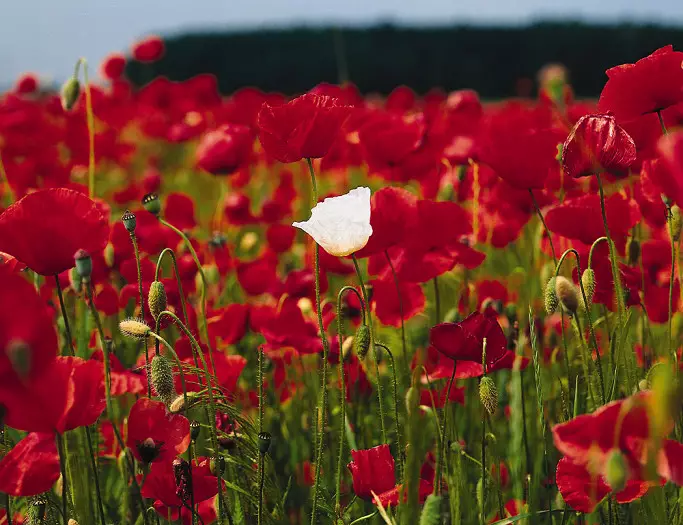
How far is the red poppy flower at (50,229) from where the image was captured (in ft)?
3.71

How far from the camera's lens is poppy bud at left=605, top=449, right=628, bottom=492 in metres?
0.77

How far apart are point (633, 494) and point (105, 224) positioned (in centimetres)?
84

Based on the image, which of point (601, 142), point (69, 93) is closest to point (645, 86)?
point (601, 142)

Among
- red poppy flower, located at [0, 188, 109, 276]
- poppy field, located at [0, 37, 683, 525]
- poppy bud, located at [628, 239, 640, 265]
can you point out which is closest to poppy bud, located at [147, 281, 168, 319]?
poppy field, located at [0, 37, 683, 525]

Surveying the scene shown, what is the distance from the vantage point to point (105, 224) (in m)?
1.19

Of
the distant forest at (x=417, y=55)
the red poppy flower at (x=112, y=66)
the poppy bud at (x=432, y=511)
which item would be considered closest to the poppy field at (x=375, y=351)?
the poppy bud at (x=432, y=511)

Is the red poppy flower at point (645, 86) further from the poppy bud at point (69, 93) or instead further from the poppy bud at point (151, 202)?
the poppy bud at point (69, 93)

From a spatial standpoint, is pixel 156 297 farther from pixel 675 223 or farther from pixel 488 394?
pixel 675 223

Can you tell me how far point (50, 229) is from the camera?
1.15 metres

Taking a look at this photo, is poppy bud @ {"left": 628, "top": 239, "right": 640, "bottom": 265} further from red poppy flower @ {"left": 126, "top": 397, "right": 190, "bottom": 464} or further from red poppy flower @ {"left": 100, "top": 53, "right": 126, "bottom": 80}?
red poppy flower @ {"left": 100, "top": 53, "right": 126, "bottom": 80}

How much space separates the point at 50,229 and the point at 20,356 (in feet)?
1.51

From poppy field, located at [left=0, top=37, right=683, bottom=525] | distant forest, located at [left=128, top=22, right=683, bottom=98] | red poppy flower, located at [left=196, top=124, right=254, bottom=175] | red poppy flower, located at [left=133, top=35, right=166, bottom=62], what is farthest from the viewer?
distant forest, located at [left=128, top=22, right=683, bottom=98]

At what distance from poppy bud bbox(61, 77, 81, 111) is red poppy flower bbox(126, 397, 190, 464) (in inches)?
40.1

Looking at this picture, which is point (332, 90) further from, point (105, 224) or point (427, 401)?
point (105, 224)
